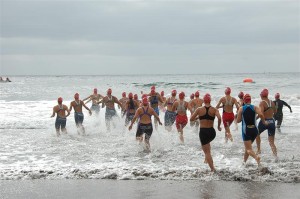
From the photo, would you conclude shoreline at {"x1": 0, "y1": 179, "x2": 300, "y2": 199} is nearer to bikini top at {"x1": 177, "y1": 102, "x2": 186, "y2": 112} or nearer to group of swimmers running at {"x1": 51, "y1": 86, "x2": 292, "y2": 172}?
group of swimmers running at {"x1": 51, "y1": 86, "x2": 292, "y2": 172}

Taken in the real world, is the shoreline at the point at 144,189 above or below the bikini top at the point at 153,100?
below

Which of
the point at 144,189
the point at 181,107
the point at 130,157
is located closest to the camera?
the point at 144,189

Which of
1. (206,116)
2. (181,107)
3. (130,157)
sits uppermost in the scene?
(206,116)

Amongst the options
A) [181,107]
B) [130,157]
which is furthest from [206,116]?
[181,107]

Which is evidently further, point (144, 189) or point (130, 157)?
point (130, 157)

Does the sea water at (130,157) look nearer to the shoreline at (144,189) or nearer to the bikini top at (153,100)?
the shoreline at (144,189)

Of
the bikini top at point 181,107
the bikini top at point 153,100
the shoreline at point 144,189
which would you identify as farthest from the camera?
the bikini top at point 153,100

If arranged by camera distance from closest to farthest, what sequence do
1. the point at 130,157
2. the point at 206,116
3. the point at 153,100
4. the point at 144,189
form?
1. the point at 144,189
2. the point at 206,116
3. the point at 130,157
4. the point at 153,100

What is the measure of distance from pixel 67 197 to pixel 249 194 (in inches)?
143

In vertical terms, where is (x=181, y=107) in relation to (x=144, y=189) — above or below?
above

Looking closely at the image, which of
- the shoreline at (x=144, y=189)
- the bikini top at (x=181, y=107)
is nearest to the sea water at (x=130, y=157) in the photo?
the shoreline at (x=144, y=189)

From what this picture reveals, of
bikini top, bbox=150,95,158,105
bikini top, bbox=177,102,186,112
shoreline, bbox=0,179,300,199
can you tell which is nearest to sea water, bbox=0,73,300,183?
shoreline, bbox=0,179,300,199

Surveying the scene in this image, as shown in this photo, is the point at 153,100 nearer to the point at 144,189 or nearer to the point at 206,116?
the point at 206,116

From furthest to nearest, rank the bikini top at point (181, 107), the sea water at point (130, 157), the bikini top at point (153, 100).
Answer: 1. the bikini top at point (153, 100)
2. the bikini top at point (181, 107)
3. the sea water at point (130, 157)
